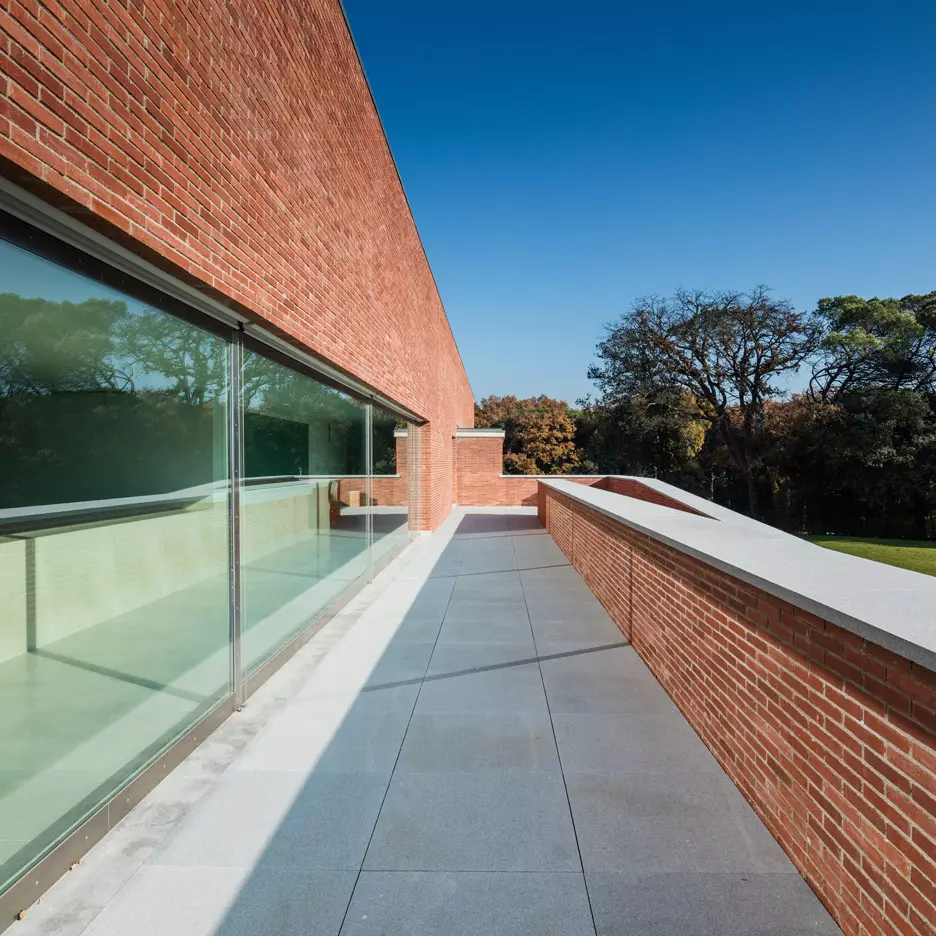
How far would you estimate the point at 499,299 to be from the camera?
2569 cm

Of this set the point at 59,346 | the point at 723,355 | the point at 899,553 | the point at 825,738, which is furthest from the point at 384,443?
the point at 723,355

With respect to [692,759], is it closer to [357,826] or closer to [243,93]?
[357,826]

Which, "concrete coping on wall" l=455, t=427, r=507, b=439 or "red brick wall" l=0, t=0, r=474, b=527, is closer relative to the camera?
"red brick wall" l=0, t=0, r=474, b=527

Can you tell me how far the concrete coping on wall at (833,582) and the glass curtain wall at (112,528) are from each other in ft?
9.82

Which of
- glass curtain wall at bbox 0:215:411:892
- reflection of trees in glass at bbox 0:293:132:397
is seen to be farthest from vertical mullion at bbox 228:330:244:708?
reflection of trees in glass at bbox 0:293:132:397

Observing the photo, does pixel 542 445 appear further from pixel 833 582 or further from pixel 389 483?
pixel 833 582

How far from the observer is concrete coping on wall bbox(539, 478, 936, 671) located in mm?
1717

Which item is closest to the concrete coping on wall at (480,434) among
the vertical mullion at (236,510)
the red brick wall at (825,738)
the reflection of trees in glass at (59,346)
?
the vertical mullion at (236,510)

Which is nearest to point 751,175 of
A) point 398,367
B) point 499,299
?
point 499,299

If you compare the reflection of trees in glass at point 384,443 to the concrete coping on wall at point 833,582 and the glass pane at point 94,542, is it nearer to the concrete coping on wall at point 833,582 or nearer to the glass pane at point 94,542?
the glass pane at point 94,542

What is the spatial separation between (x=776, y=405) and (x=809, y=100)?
14734mm

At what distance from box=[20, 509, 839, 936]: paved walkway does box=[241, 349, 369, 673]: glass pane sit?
0.68m

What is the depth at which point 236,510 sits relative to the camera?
4.07 m

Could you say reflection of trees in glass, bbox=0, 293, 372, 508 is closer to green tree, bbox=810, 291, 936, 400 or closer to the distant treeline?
the distant treeline
